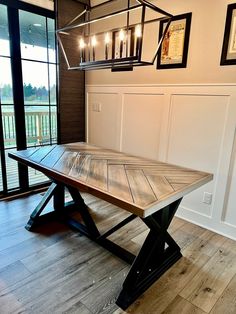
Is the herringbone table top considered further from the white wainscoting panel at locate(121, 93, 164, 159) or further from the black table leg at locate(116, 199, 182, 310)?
the white wainscoting panel at locate(121, 93, 164, 159)

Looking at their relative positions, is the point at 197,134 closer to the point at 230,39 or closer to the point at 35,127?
the point at 230,39

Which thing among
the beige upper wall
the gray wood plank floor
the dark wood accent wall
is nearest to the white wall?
the beige upper wall

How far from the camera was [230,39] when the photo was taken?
2.13 m

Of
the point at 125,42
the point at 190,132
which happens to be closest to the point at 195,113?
the point at 190,132

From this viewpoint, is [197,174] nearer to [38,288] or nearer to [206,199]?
[206,199]

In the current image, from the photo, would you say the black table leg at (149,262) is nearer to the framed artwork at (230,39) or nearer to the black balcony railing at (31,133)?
the framed artwork at (230,39)

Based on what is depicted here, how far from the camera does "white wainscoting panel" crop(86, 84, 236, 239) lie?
7.56ft

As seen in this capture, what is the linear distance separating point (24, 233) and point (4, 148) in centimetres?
116

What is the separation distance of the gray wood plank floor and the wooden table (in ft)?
0.29

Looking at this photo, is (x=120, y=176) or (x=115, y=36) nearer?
(x=120, y=176)

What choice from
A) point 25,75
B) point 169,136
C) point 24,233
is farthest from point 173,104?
point 24,233

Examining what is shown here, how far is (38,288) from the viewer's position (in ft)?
5.51

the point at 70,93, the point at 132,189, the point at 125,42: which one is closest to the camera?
the point at 132,189

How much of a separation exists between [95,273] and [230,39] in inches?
92.3
